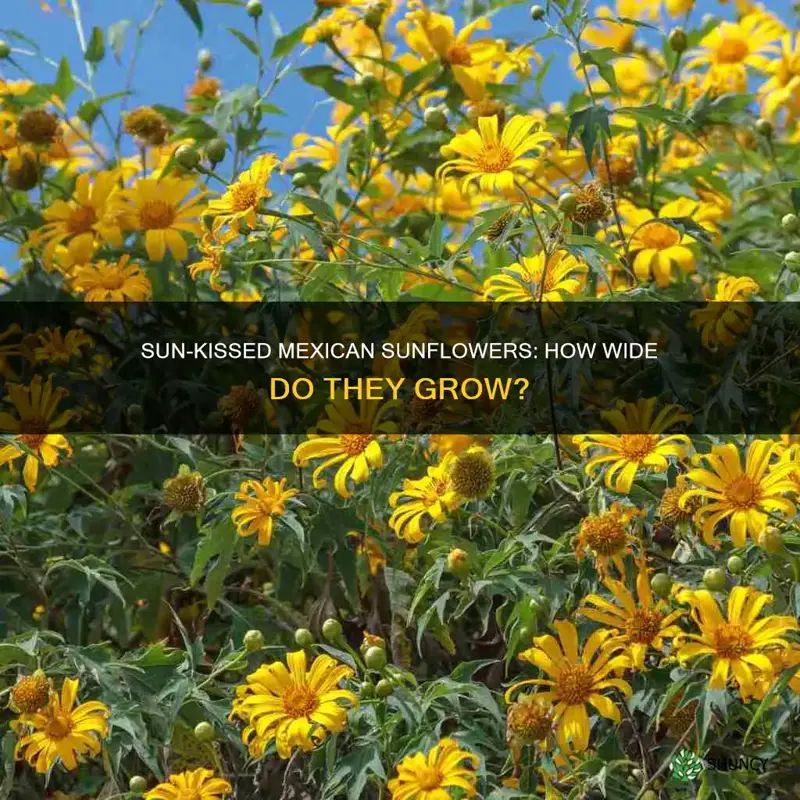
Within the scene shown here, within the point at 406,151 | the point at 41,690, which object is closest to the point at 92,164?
the point at 406,151

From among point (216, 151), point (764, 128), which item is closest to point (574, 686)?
point (216, 151)

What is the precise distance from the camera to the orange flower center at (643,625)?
1.62 m

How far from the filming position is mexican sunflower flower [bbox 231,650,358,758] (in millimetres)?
1631

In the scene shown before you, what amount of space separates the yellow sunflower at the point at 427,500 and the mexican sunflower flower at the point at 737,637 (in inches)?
13.1

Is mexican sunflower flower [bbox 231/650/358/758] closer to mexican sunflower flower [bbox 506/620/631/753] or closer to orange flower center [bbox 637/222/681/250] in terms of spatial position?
mexican sunflower flower [bbox 506/620/631/753]

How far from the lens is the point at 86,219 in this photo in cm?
250

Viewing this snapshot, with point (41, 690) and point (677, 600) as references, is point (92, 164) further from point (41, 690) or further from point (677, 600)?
point (677, 600)

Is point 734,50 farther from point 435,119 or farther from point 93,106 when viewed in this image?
point 93,106

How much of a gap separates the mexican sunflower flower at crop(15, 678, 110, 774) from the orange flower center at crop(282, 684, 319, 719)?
23 cm

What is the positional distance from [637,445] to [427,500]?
275 mm

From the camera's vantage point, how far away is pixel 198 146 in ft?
8.55

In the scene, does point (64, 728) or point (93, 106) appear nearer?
point (64, 728)

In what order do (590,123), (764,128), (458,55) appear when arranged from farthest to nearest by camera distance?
(458,55) → (764,128) → (590,123)

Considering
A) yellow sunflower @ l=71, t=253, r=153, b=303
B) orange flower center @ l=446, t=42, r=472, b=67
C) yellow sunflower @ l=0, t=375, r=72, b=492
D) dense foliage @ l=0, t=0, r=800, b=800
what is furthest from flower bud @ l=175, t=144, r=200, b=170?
orange flower center @ l=446, t=42, r=472, b=67
